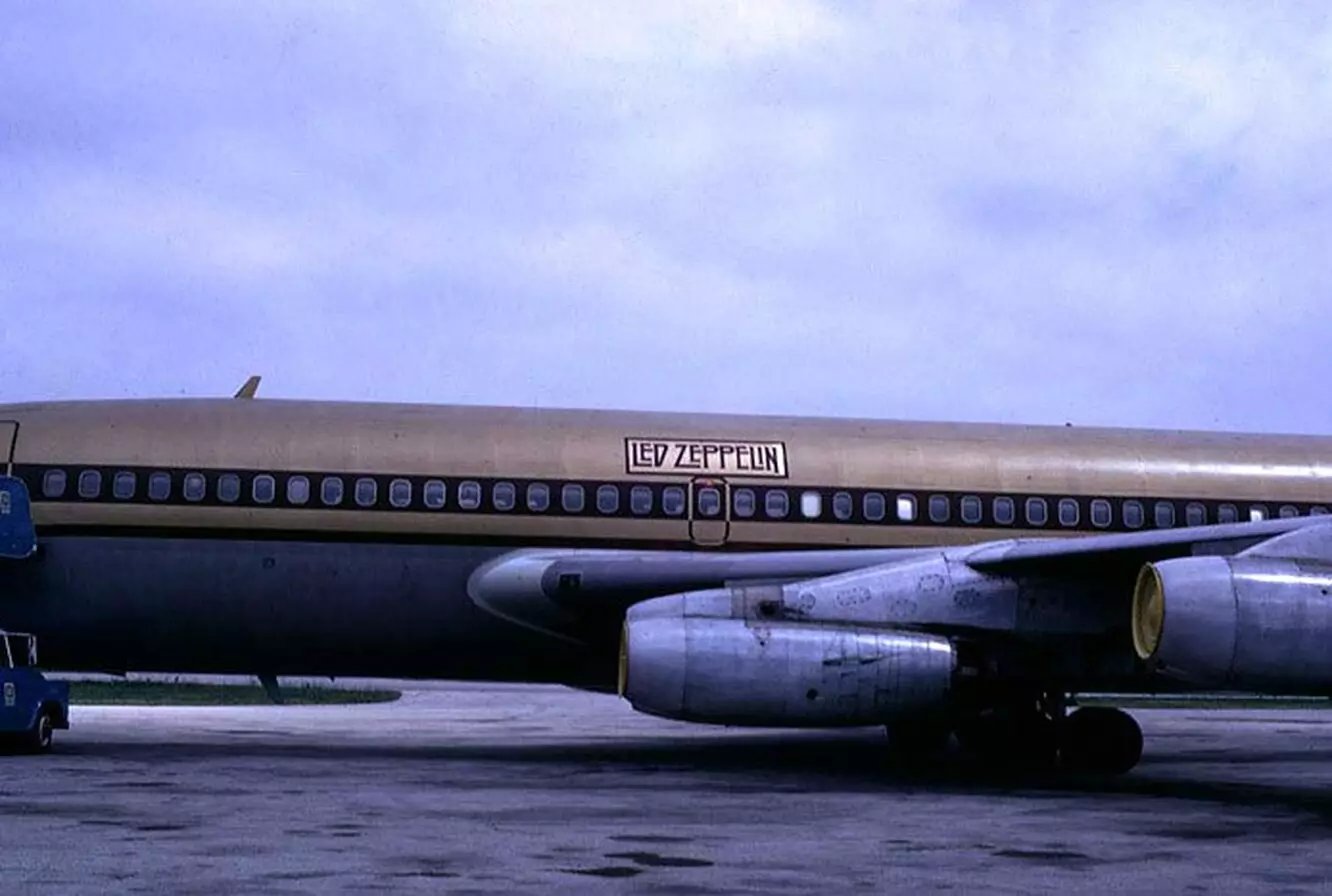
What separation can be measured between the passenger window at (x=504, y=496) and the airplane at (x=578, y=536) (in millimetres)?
26

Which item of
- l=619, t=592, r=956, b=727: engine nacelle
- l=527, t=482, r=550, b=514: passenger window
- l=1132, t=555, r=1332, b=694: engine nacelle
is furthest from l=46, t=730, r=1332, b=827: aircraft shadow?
l=527, t=482, r=550, b=514: passenger window

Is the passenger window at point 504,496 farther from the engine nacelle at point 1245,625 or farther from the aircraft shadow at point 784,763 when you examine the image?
the engine nacelle at point 1245,625

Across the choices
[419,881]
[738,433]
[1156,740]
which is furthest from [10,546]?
→ [1156,740]

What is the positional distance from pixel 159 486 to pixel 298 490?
1.59 metres

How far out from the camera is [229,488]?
20641 millimetres

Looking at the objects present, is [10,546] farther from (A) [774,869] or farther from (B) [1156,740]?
(B) [1156,740]

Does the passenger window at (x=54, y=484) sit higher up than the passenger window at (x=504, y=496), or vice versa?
the passenger window at (x=54, y=484)

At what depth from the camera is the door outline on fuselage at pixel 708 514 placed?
21.1 meters

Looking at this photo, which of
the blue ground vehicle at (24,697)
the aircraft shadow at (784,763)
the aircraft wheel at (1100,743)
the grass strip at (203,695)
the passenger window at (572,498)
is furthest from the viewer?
the grass strip at (203,695)

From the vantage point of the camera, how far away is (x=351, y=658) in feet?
68.2

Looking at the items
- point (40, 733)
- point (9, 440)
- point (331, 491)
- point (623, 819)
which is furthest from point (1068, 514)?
point (9, 440)

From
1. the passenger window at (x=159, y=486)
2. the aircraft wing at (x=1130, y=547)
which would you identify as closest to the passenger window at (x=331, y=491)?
→ the passenger window at (x=159, y=486)

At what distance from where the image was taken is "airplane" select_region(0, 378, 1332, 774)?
18.0 meters

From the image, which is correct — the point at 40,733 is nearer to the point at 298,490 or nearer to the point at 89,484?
the point at 89,484
